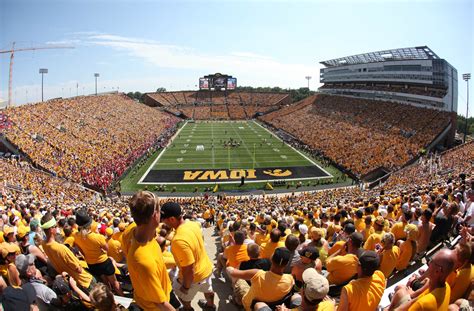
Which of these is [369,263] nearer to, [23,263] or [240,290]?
[240,290]

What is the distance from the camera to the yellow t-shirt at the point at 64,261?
479 centimetres

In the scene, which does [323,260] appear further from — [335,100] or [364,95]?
[335,100]

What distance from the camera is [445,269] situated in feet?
10.7

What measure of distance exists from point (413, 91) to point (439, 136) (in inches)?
593

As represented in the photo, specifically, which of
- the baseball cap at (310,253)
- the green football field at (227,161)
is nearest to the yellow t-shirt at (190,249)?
the baseball cap at (310,253)

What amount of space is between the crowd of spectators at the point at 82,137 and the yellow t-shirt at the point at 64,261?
24.5 m

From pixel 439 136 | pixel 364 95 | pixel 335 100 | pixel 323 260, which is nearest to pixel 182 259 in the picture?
pixel 323 260

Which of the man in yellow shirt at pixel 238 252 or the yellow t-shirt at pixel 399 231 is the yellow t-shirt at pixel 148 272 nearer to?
the man in yellow shirt at pixel 238 252

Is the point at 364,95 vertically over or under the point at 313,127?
over

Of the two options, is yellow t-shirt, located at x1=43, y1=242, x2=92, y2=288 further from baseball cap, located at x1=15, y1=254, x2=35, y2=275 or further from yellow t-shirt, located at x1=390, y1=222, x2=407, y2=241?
yellow t-shirt, located at x1=390, y1=222, x2=407, y2=241

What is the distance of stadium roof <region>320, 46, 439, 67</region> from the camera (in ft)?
164

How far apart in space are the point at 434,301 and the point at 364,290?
0.72 meters

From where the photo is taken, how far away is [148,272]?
123 inches

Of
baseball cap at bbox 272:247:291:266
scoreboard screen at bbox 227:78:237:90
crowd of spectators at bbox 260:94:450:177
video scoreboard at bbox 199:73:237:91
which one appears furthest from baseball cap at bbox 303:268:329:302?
scoreboard screen at bbox 227:78:237:90
